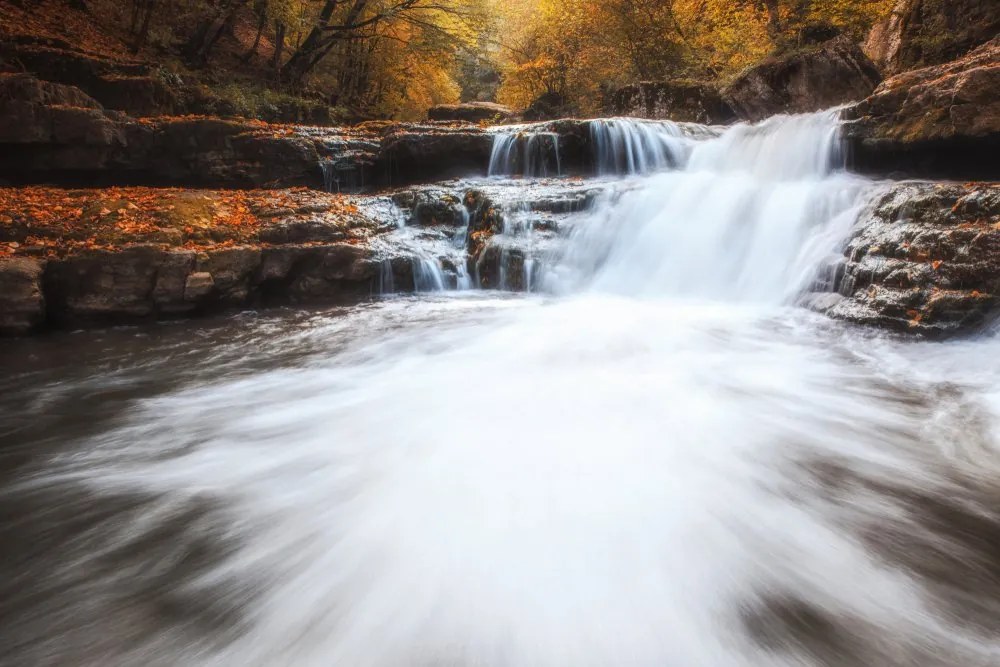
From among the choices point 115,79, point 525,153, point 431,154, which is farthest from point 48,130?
point 525,153

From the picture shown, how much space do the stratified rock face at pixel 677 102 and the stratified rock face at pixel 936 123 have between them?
262 inches

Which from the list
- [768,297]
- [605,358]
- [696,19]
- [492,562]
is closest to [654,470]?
[492,562]

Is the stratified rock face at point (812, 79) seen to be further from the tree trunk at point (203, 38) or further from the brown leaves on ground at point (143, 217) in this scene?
the tree trunk at point (203, 38)

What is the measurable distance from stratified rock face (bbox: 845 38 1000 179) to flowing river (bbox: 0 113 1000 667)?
1403 mm

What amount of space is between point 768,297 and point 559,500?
15.6 feet

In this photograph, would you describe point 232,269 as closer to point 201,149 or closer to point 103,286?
point 103,286

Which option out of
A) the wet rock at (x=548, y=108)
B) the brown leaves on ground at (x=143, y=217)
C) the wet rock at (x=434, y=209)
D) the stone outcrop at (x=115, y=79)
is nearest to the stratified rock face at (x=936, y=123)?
the wet rock at (x=434, y=209)

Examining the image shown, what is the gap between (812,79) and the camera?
10.9 metres

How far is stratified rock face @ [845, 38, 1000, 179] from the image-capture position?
5.31 m

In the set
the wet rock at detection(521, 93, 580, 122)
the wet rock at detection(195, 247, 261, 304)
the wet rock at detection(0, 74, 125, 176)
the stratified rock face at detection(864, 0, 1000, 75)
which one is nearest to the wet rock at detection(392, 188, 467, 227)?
the wet rock at detection(195, 247, 261, 304)

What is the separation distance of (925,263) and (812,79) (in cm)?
882

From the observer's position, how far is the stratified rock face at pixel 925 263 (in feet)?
13.5

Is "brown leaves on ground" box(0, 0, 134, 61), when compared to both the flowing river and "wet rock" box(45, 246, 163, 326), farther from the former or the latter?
the flowing river

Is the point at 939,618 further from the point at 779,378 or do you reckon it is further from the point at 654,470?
the point at 779,378
